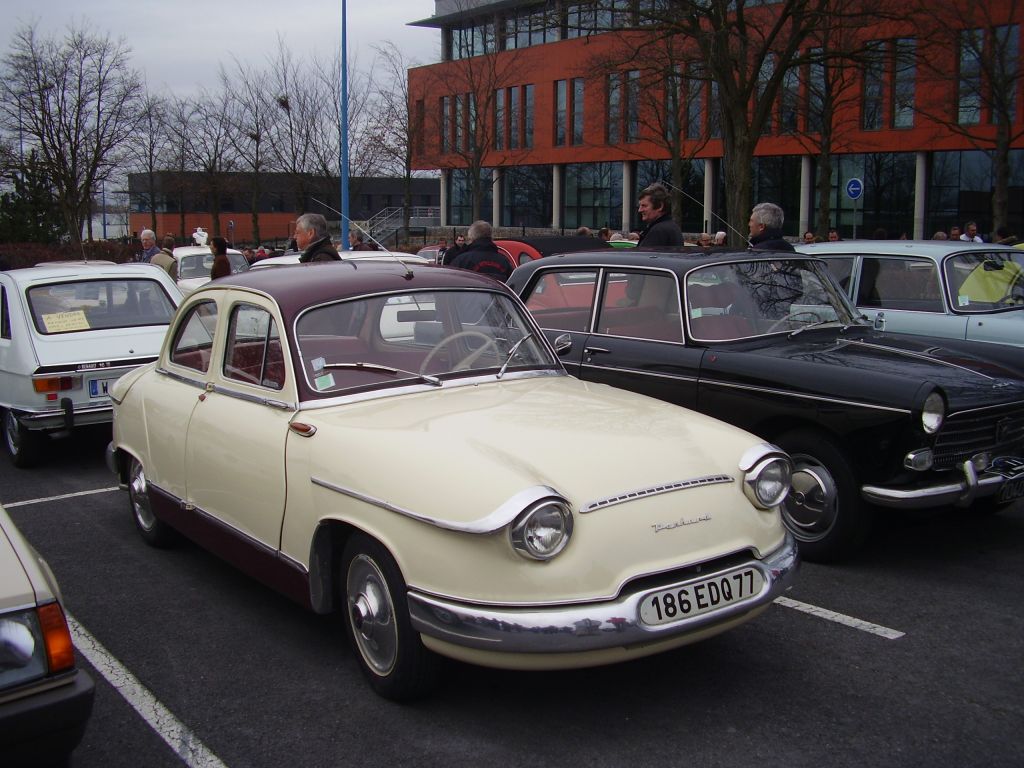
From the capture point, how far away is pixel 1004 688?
412 cm

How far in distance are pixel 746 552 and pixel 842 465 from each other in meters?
1.84

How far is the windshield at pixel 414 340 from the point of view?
466 cm

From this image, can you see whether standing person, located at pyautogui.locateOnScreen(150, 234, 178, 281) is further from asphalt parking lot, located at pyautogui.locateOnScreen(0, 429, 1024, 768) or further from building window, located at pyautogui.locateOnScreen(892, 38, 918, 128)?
building window, located at pyautogui.locateOnScreen(892, 38, 918, 128)

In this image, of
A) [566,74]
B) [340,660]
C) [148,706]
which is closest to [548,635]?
[340,660]

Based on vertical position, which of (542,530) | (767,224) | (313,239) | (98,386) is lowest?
(98,386)

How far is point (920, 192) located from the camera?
37.9m

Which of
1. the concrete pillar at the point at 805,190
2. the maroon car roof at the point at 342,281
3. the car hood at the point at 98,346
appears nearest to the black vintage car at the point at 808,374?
the maroon car roof at the point at 342,281

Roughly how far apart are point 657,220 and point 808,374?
3.31 m

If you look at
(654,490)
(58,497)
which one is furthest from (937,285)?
(58,497)

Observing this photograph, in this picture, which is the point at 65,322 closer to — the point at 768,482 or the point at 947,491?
the point at 768,482

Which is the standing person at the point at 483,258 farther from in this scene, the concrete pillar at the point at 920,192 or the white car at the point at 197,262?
the concrete pillar at the point at 920,192

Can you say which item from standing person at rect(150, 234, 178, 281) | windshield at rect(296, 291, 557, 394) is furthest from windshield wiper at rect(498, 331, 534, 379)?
standing person at rect(150, 234, 178, 281)

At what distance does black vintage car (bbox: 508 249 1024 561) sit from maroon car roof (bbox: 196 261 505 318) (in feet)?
2.58

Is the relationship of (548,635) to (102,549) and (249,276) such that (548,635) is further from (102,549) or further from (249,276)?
(102,549)
